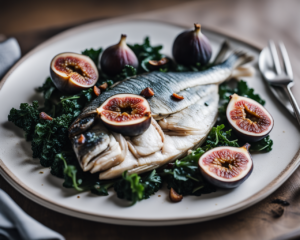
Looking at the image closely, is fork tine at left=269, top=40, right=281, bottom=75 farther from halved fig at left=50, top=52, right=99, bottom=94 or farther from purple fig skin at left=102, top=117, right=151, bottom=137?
halved fig at left=50, top=52, right=99, bottom=94

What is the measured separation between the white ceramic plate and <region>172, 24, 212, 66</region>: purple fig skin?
25.8 inches

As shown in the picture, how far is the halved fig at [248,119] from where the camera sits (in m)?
2.52

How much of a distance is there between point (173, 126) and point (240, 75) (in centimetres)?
138

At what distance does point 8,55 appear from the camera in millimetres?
3227

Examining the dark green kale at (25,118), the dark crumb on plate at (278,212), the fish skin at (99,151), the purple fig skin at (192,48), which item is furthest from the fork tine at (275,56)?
the dark green kale at (25,118)

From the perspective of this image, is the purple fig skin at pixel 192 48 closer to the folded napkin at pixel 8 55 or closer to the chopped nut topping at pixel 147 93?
the chopped nut topping at pixel 147 93

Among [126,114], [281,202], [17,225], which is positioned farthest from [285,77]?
[17,225]

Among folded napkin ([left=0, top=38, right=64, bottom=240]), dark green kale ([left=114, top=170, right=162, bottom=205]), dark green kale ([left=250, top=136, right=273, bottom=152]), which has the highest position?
dark green kale ([left=250, top=136, right=273, bottom=152])

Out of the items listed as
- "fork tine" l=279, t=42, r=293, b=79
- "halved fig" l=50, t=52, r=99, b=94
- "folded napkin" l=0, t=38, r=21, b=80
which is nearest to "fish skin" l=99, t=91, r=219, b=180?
"halved fig" l=50, t=52, r=99, b=94

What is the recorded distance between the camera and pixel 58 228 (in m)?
1.91

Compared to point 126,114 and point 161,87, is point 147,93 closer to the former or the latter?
point 161,87

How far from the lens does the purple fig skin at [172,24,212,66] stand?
322 centimetres

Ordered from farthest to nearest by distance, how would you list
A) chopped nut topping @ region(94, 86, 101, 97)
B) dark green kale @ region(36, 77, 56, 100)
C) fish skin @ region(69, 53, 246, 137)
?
dark green kale @ region(36, 77, 56, 100), chopped nut topping @ region(94, 86, 101, 97), fish skin @ region(69, 53, 246, 137)

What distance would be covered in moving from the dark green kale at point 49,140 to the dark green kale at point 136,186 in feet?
1.91
